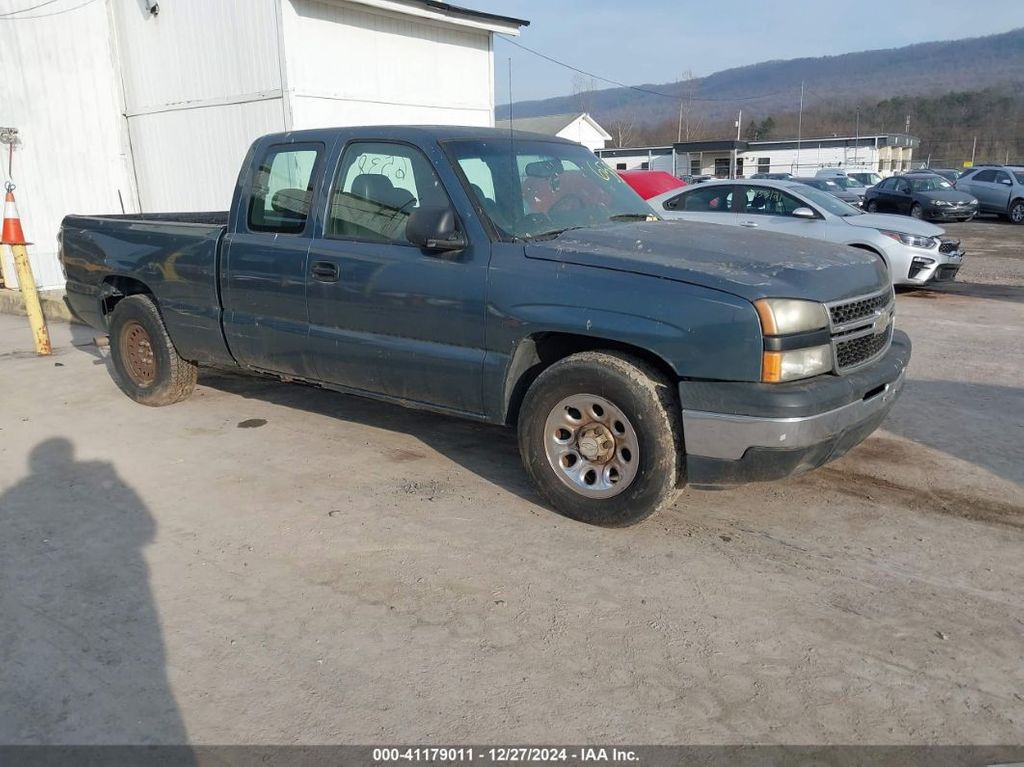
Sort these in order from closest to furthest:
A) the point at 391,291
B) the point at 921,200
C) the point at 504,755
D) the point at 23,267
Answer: the point at 504,755 < the point at 391,291 < the point at 23,267 < the point at 921,200

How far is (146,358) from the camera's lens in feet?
20.9

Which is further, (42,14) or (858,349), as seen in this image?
(42,14)

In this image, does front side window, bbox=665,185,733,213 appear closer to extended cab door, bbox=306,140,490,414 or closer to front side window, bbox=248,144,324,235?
front side window, bbox=248,144,324,235

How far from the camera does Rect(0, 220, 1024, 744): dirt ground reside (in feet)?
9.05

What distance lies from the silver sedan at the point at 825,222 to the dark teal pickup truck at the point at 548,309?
638 cm

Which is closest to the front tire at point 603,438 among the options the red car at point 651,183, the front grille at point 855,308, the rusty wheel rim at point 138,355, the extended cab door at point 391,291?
the extended cab door at point 391,291

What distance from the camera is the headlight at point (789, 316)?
11.5 feet

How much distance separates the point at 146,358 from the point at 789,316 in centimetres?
490

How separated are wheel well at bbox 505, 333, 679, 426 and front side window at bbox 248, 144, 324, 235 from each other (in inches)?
69.5

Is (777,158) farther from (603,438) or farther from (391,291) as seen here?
(603,438)

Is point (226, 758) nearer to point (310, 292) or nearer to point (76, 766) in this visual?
point (76, 766)

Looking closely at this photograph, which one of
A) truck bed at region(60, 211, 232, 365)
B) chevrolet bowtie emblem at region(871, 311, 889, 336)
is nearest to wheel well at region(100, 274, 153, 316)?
truck bed at region(60, 211, 232, 365)

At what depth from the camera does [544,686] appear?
289 cm

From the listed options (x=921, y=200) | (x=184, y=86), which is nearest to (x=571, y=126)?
(x=921, y=200)
